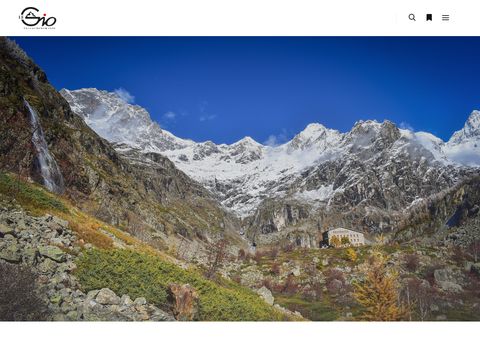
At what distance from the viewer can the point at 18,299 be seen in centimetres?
1286

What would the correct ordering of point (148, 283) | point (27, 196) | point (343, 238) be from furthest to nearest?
1. point (343, 238)
2. point (27, 196)
3. point (148, 283)

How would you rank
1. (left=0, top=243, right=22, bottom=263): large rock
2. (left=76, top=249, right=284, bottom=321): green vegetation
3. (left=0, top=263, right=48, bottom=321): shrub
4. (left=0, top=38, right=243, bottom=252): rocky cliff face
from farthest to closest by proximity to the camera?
(left=0, top=38, right=243, bottom=252): rocky cliff face
(left=76, top=249, right=284, bottom=321): green vegetation
(left=0, top=243, right=22, bottom=263): large rock
(left=0, top=263, right=48, bottom=321): shrub

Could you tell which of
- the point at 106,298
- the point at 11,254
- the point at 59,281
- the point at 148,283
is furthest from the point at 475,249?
the point at 11,254

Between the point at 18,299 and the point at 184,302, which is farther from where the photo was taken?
the point at 184,302

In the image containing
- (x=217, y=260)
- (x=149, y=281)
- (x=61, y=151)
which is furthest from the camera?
(x=61, y=151)

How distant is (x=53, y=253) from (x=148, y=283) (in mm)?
4099

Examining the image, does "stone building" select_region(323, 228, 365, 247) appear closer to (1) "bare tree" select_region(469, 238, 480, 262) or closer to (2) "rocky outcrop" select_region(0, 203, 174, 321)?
(1) "bare tree" select_region(469, 238, 480, 262)

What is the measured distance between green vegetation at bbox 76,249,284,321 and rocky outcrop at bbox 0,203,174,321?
48 centimetres

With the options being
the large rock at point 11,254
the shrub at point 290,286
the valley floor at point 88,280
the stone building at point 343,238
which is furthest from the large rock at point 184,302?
the stone building at point 343,238

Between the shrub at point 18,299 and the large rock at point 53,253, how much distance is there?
3.17m

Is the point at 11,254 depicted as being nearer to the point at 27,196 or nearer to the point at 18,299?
the point at 18,299

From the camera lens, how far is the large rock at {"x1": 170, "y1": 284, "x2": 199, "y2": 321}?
15875 millimetres
